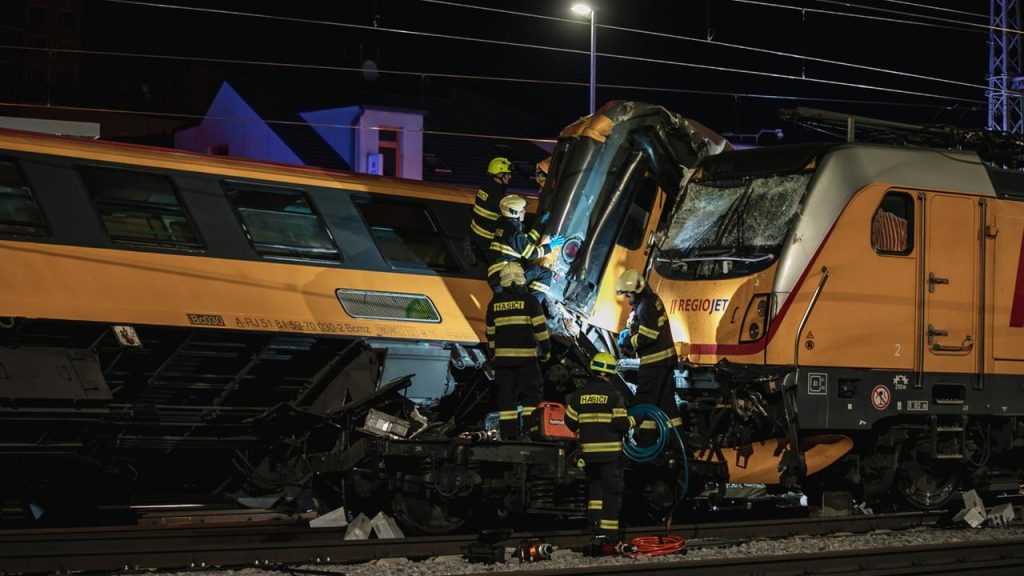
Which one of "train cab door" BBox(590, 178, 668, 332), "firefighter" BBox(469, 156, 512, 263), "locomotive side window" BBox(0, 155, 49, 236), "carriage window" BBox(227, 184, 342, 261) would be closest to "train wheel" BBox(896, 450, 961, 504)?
"train cab door" BBox(590, 178, 668, 332)

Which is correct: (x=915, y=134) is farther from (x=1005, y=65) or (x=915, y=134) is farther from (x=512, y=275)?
(x=1005, y=65)

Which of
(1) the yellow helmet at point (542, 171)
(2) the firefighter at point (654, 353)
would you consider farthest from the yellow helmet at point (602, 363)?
(1) the yellow helmet at point (542, 171)

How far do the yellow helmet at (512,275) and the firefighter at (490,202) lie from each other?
3.22 ft

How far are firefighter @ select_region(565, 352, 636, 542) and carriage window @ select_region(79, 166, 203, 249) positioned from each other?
4.04 m

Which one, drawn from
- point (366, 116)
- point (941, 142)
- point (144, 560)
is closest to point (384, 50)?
point (366, 116)

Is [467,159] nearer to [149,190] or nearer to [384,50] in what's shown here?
[384,50]

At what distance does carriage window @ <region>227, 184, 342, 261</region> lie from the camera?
1267 cm

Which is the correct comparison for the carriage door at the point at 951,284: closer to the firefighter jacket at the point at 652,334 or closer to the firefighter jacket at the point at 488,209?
the firefighter jacket at the point at 652,334

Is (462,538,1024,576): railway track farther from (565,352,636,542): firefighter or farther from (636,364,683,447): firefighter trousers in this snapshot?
(636,364,683,447): firefighter trousers

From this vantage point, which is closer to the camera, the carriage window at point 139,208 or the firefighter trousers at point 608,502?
the firefighter trousers at point 608,502

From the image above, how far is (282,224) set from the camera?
42.3 feet

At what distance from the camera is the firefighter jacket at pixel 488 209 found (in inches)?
507

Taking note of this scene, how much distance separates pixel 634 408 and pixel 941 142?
526 cm

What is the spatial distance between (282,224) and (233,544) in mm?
3499
